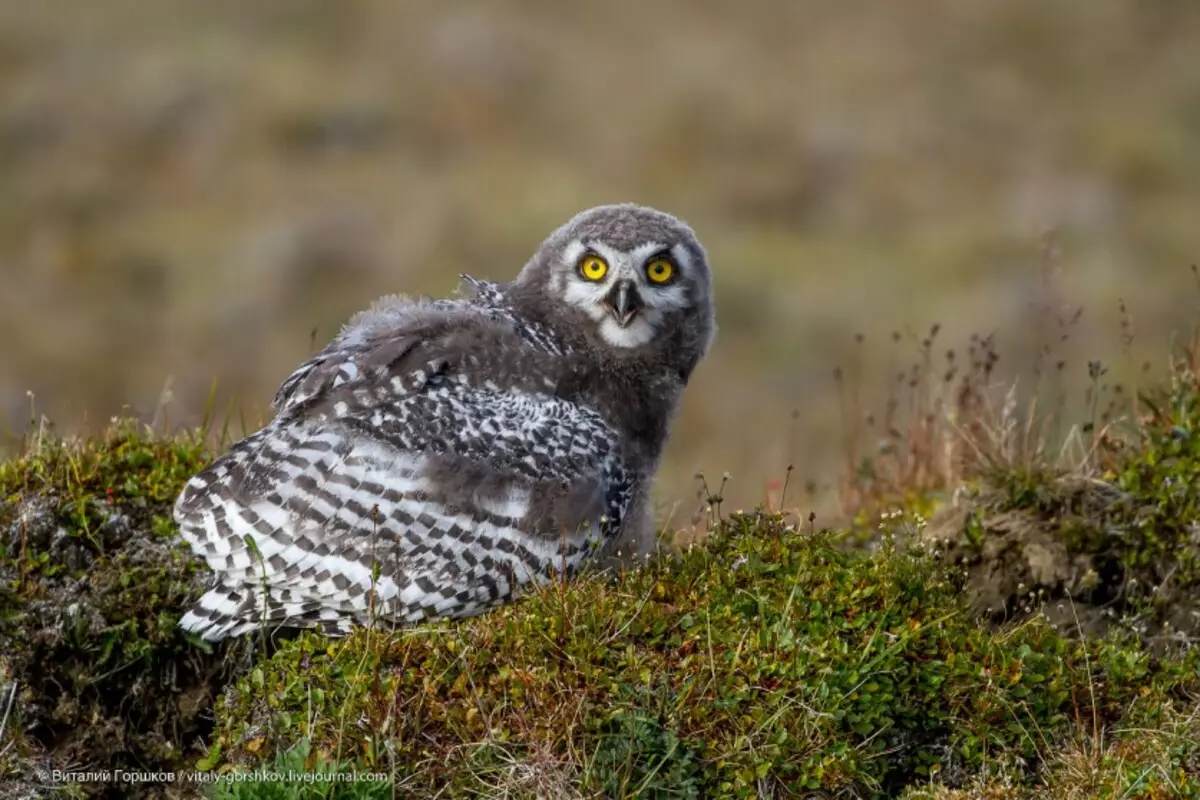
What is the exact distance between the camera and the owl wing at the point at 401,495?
246 inches

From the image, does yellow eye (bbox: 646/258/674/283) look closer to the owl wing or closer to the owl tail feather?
the owl wing

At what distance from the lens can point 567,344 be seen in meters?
7.04

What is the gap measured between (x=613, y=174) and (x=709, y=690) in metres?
21.6

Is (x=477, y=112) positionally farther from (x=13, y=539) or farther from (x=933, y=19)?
(x=13, y=539)

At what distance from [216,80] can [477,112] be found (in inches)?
213

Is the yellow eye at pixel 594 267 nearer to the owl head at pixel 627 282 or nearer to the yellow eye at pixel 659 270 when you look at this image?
the owl head at pixel 627 282

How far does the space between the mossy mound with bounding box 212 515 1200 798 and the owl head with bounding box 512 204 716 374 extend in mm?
1240

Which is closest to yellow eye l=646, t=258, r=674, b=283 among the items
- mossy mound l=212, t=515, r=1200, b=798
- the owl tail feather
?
mossy mound l=212, t=515, r=1200, b=798

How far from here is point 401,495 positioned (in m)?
6.30

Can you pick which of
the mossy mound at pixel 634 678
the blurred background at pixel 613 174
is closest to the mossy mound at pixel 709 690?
the mossy mound at pixel 634 678

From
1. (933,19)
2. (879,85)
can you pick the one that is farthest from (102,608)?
(933,19)

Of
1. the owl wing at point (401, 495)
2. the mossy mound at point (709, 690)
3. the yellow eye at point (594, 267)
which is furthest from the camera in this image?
the yellow eye at point (594, 267)

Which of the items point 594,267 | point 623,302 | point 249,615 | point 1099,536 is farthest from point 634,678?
point 1099,536

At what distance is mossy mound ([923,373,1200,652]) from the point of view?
7.18 metres
